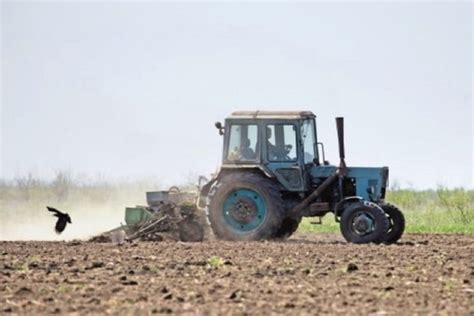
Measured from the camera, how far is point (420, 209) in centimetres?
4059

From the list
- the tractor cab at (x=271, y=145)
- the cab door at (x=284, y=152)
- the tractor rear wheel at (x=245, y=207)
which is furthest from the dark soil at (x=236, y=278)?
the tractor cab at (x=271, y=145)

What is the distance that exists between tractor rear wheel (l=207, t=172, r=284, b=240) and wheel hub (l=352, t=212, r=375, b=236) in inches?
58.1

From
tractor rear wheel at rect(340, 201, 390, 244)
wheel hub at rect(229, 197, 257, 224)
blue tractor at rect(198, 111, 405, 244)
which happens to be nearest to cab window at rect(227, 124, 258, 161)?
blue tractor at rect(198, 111, 405, 244)

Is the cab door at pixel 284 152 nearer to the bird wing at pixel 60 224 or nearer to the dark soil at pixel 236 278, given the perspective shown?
the dark soil at pixel 236 278

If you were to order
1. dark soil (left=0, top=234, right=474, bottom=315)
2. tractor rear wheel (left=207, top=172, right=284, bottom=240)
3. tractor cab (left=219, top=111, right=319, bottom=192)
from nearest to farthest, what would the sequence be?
dark soil (left=0, top=234, right=474, bottom=315), tractor rear wheel (left=207, top=172, right=284, bottom=240), tractor cab (left=219, top=111, right=319, bottom=192)

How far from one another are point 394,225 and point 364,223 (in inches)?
32.3

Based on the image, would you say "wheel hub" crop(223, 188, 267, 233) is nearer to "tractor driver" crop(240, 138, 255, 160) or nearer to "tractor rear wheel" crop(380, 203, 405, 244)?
"tractor driver" crop(240, 138, 255, 160)

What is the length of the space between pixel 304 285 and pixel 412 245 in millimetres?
7823

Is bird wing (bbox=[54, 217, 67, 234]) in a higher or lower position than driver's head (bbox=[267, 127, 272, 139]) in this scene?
lower

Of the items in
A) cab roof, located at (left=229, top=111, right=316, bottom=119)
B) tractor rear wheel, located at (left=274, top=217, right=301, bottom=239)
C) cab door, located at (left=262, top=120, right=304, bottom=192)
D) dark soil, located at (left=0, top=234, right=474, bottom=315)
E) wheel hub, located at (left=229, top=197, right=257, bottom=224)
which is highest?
cab roof, located at (left=229, top=111, right=316, bottom=119)

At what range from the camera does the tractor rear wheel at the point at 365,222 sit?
81.4ft

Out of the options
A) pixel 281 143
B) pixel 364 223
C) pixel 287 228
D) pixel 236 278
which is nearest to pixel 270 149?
Result: pixel 281 143

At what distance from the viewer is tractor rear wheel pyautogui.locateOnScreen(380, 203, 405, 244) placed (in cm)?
2533

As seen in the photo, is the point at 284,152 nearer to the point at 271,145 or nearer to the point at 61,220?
the point at 271,145
